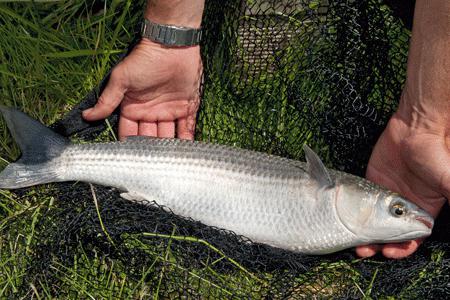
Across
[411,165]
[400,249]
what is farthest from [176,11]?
[400,249]

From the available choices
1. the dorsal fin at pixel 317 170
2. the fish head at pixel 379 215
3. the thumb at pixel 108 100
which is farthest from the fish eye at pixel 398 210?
the thumb at pixel 108 100

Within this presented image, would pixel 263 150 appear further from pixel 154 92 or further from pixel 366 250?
pixel 366 250

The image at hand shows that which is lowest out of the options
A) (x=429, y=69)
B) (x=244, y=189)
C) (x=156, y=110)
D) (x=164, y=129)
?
(x=244, y=189)

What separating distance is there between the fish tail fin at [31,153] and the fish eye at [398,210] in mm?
1966

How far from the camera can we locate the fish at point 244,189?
11.5 ft

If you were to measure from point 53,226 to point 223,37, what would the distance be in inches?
65.3

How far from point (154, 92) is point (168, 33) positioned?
1.34 feet

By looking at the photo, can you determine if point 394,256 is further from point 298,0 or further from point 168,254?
point 298,0

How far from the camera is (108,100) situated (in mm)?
3887

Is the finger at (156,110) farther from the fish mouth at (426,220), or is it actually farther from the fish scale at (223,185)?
the fish mouth at (426,220)

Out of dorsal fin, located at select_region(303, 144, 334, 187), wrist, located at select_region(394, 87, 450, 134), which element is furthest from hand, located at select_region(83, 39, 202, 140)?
wrist, located at select_region(394, 87, 450, 134)

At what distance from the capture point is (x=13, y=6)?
4.41 m

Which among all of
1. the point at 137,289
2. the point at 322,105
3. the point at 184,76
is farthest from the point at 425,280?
the point at 184,76

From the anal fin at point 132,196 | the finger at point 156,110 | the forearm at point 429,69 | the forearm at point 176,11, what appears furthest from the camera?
the finger at point 156,110
